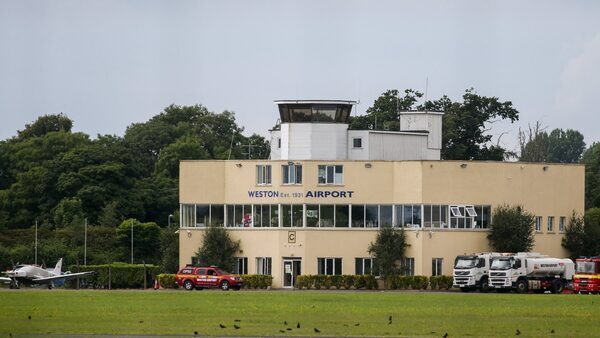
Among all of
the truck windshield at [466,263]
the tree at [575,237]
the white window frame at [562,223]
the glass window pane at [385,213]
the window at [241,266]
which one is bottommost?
the window at [241,266]

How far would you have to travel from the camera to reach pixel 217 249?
336ft

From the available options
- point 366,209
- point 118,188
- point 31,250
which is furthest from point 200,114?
point 366,209

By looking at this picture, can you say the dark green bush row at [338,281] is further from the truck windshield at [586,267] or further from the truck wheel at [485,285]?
the truck windshield at [586,267]

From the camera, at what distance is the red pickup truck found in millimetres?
96500

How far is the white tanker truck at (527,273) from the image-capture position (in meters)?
93.9

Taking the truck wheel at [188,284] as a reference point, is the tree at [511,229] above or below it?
above

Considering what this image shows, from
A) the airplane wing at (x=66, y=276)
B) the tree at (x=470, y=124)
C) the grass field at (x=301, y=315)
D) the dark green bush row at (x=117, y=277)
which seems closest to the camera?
the grass field at (x=301, y=315)

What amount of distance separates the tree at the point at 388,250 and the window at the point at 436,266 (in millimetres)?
2210

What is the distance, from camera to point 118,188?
Result: 14462cm

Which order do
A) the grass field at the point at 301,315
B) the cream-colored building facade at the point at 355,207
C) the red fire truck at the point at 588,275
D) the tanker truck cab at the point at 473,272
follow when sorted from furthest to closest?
the cream-colored building facade at the point at 355,207, the tanker truck cab at the point at 473,272, the red fire truck at the point at 588,275, the grass field at the point at 301,315

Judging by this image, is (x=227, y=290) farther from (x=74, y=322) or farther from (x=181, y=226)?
(x=74, y=322)

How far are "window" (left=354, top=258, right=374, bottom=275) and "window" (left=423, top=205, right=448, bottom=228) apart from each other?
4545 millimetres

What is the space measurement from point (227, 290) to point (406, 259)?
13.4m

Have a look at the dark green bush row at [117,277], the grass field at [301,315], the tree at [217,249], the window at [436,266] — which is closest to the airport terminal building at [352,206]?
the window at [436,266]
